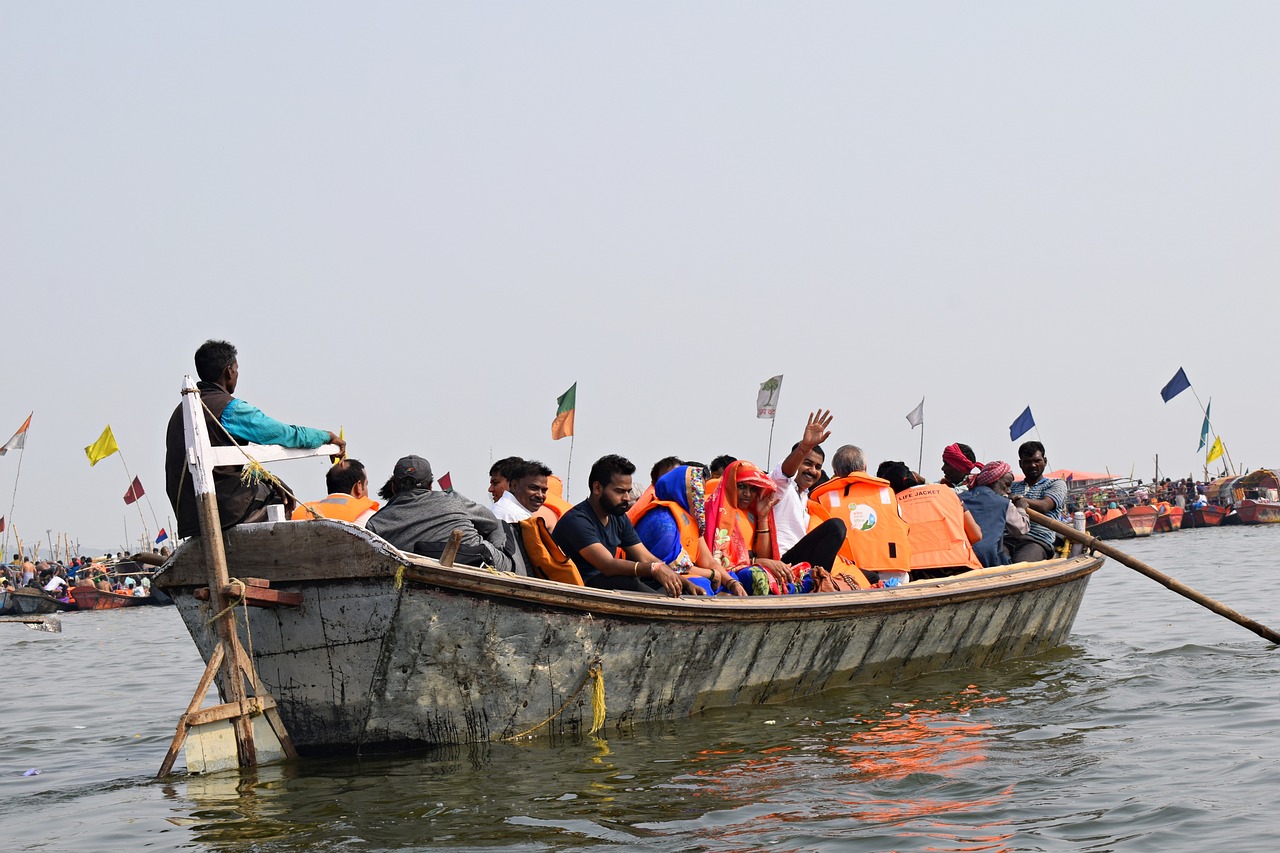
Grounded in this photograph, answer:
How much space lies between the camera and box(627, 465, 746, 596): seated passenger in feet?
24.8

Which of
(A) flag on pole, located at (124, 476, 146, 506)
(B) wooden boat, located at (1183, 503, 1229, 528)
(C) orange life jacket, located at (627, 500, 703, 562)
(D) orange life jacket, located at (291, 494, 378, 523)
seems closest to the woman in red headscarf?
(C) orange life jacket, located at (627, 500, 703, 562)

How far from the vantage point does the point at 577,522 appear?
6.96 m

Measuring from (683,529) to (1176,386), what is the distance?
30.6 metres

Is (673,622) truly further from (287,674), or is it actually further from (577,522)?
(287,674)

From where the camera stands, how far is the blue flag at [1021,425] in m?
35.1

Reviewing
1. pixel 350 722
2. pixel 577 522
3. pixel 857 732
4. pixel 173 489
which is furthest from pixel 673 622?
pixel 173 489

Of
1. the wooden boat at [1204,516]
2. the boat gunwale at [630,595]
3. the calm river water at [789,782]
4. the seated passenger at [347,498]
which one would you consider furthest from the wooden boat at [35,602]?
the wooden boat at [1204,516]

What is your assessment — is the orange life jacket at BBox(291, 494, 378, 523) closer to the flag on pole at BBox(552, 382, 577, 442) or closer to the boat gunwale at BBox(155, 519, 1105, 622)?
the boat gunwale at BBox(155, 519, 1105, 622)

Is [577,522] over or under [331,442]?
under

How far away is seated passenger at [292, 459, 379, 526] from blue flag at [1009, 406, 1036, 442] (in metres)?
29.5

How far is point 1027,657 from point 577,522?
16.9ft

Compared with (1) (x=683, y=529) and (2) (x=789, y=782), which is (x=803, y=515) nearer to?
(1) (x=683, y=529)

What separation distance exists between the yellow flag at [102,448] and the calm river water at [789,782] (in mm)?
22217

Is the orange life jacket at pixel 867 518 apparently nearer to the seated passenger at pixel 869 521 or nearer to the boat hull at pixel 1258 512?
the seated passenger at pixel 869 521
